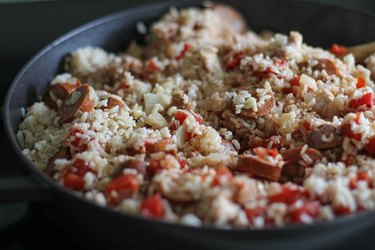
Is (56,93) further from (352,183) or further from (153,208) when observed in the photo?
(352,183)

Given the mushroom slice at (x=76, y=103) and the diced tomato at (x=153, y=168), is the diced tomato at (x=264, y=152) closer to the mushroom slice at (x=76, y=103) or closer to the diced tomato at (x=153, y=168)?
the diced tomato at (x=153, y=168)

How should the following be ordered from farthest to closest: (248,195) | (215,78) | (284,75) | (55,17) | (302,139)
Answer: (55,17) < (215,78) < (284,75) < (302,139) < (248,195)

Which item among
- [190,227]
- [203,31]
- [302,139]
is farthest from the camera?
[203,31]

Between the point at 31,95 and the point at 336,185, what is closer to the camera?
the point at 336,185

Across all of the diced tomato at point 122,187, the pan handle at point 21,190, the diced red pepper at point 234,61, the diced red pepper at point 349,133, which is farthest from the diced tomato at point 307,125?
the pan handle at point 21,190

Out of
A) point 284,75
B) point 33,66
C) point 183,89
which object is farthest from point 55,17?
point 284,75

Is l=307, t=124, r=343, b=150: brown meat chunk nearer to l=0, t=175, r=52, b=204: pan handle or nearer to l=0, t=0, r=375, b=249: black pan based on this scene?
l=0, t=0, r=375, b=249: black pan

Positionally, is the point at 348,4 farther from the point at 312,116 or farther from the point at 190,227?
the point at 190,227
